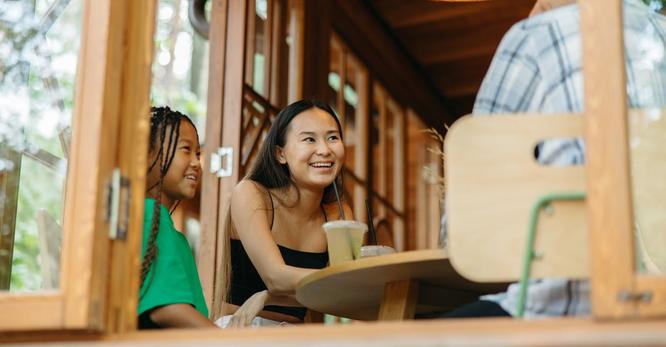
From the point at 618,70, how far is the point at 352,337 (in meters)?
0.56

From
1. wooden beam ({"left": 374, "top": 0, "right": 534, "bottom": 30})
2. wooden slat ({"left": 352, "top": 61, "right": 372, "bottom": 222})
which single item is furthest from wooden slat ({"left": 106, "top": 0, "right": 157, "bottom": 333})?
wooden slat ({"left": 352, "top": 61, "right": 372, "bottom": 222})

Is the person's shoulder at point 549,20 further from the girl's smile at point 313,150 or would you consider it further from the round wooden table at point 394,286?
the girl's smile at point 313,150

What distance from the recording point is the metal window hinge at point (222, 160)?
376 centimetres

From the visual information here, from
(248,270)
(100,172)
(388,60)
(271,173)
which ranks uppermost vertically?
(388,60)

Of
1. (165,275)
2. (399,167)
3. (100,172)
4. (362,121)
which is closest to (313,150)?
(165,275)

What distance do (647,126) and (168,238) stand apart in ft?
3.43

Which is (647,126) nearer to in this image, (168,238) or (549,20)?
(549,20)

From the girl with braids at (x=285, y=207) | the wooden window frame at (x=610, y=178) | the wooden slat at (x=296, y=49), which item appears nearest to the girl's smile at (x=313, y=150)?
the girl with braids at (x=285, y=207)

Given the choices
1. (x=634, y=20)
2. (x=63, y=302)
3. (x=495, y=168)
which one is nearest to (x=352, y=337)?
(x=495, y=168)

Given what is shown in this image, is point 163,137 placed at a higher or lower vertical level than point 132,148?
higher

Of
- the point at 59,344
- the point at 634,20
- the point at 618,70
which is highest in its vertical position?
the point at 634,20

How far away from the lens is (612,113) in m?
1.44

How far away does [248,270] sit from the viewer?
296cm

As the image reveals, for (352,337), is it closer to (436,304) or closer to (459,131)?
(459,131)
